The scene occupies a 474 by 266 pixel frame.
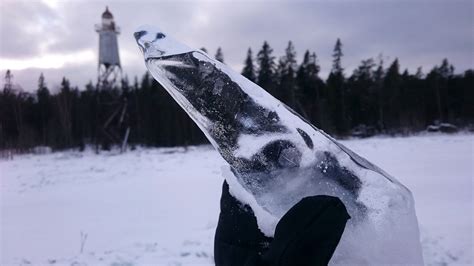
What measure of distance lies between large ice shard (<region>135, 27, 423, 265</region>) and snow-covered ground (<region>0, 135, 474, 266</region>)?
325 centimetres

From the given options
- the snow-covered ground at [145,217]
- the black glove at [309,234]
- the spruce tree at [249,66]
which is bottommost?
the snow-covered ground at [145,217]

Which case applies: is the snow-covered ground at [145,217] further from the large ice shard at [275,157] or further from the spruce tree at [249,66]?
the spruce tree at [249,66]

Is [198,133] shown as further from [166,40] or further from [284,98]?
[166,40]

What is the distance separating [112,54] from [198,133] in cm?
1452

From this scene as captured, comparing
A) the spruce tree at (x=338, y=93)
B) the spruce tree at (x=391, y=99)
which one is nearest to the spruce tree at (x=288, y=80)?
the spruce tree at (x=338, y=93)

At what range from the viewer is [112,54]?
26781mm

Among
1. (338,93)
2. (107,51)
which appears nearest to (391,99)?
(338,93)

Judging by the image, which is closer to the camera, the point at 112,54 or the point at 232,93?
the point at 232,93

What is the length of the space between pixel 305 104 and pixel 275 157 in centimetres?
4011

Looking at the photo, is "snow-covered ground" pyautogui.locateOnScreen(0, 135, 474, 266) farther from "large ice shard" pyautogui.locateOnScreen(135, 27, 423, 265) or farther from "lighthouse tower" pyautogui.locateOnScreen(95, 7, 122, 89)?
"lighthouse tower" pyautogui.locateOnScreen(95, 7, 122, 89)

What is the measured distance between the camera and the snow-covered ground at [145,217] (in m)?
4.79

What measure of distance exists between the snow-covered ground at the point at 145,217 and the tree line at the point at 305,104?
26.0m

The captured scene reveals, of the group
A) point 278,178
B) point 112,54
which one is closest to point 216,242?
point 278,178

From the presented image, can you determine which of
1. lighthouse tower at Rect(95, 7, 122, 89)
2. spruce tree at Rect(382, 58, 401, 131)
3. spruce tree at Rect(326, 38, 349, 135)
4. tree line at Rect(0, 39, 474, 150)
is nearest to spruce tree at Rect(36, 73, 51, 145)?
tree line at Rect(0, 39, 474, 150)
